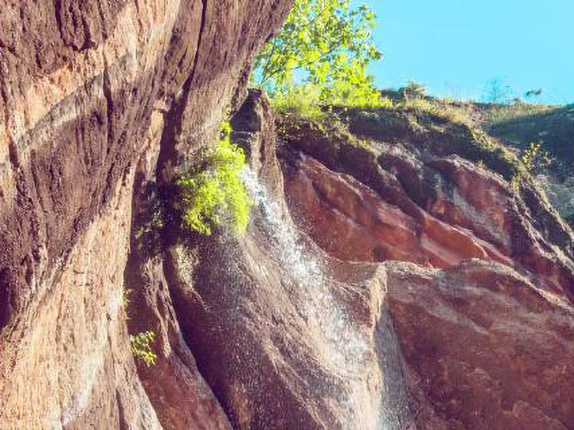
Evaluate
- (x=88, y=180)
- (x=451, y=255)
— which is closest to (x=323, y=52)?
(x=451, y=255)

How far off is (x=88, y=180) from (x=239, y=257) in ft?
11.7

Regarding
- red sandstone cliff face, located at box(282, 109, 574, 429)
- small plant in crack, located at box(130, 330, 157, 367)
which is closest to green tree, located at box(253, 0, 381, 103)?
red sandstone cliff face, located at box(282, 109, 574, 429)

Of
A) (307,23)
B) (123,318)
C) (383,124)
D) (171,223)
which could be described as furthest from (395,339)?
(307,23)

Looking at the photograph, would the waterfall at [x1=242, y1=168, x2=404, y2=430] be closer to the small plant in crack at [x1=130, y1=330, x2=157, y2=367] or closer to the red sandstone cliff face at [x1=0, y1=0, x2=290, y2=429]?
the red sandstone cliff face at [x1=0, y1=0, x2=290, y2=429]

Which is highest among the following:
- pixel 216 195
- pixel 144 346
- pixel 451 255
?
pixel 451 255

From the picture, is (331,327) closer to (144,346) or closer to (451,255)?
(144,346)

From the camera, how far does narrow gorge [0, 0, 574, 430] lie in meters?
4.73

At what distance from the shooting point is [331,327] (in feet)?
31.4

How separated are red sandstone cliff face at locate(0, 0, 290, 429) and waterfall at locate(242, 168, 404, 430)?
1504 millimetres

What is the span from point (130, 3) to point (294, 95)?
863 cm

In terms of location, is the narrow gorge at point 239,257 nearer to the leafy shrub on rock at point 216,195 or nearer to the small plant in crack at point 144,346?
the small plant in crack at point 144,346

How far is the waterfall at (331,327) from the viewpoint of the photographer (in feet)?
28.3

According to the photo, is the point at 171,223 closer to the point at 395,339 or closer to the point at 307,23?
the point at 395,339

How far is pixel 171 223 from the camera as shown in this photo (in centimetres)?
832
